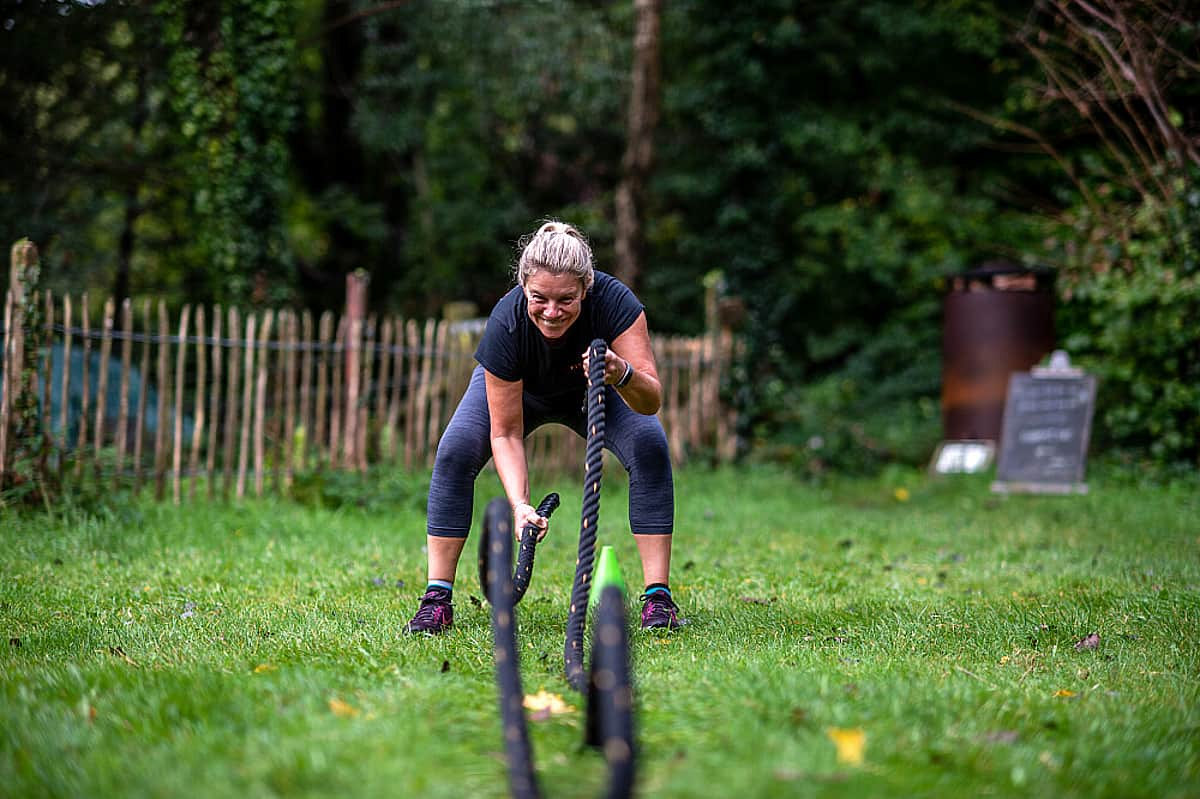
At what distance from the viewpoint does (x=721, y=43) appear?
16.7 m

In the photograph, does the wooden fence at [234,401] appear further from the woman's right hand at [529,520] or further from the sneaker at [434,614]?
the woman's right hand at [529,520]

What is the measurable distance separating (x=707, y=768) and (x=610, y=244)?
17.6m

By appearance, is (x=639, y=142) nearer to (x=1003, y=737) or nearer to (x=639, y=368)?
(x=639, y=368)

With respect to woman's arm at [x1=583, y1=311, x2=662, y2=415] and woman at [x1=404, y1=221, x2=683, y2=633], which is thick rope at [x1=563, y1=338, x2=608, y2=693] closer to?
woman at [x1=404, y1=221, x2=683, y2=633]

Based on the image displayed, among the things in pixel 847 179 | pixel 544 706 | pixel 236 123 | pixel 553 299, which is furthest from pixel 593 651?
pixel 847 179

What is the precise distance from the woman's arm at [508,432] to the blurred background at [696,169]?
7319 mm

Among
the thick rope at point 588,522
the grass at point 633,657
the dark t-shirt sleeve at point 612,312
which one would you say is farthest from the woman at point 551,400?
the grass at point 633,657

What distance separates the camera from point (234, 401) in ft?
25.1

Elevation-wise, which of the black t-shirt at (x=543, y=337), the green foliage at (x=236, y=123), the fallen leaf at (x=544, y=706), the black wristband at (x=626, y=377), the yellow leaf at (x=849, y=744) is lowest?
the fallen leaf at (x=544, y=706)

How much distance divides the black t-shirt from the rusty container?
8.36 m

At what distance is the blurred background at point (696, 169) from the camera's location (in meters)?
10.4

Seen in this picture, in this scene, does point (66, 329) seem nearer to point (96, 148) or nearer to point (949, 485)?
point (949, 485)

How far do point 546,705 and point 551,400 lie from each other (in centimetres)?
143

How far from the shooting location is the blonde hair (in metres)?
3.54
